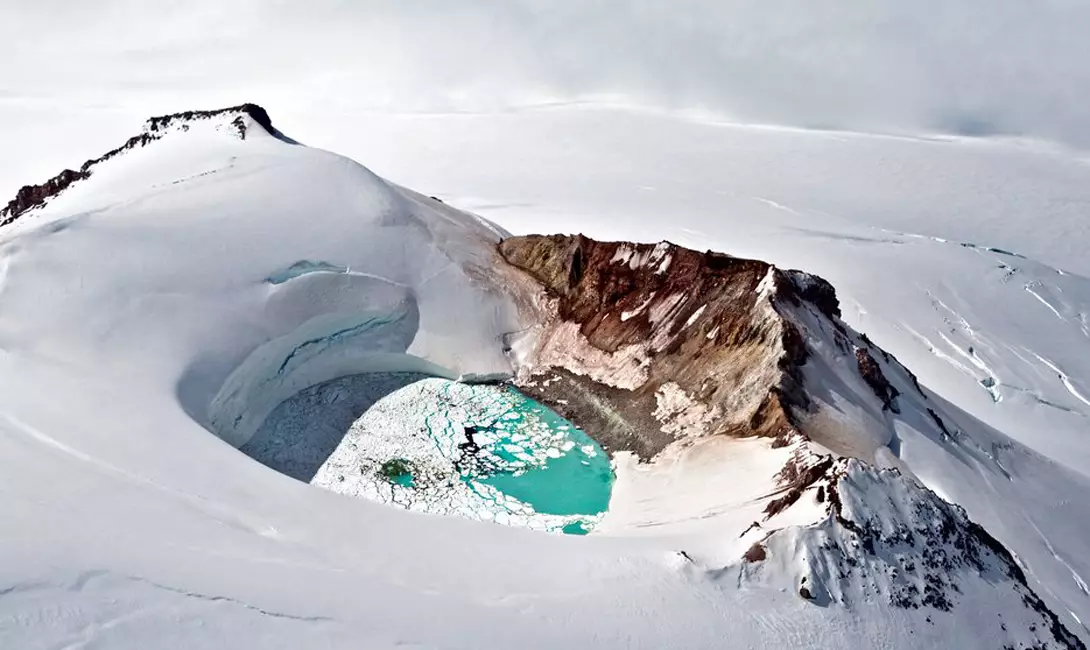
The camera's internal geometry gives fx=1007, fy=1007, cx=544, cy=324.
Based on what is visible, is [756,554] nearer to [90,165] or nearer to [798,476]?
[798,476]

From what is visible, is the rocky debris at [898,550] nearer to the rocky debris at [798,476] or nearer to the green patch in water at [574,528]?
the rocky debris at [798,476]

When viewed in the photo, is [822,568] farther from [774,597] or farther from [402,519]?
[402,519]

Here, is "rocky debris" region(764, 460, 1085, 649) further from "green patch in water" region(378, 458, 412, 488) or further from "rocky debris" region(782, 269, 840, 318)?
"green patch in water" region(378, 458, 412, 488)

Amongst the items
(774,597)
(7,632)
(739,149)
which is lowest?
(774,597)

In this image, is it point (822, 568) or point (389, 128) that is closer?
point (822, 568)

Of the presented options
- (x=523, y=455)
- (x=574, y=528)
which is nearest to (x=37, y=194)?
(x=523, y=455)

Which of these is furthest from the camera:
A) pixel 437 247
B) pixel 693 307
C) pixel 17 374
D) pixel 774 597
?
pixel 437 247

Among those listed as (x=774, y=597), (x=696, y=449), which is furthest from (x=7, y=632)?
(x=696, y=449)
